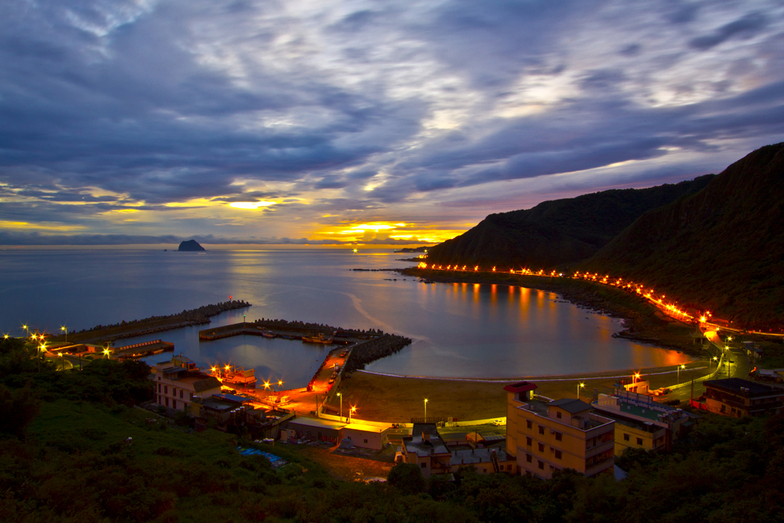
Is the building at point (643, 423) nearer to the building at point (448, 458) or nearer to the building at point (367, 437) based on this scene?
the building at point (448, 458)

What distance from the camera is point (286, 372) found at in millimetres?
24578

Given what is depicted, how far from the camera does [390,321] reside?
4141cm

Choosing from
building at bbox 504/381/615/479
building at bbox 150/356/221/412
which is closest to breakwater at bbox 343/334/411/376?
building at bbox 150/356/221/412

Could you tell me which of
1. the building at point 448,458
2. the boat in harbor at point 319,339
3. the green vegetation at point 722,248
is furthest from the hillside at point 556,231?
the building at point 448,458

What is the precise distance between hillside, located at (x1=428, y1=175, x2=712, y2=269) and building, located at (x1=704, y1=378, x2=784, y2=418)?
8976 centimetres

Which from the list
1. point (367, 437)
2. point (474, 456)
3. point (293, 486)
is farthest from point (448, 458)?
point (293, 486)

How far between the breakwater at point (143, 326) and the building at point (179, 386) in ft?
55.7

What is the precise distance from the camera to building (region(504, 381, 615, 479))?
10.1 metres

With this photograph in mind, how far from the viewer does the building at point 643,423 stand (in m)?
11.9

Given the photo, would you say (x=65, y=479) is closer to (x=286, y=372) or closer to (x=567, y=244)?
(x=286, y=372)

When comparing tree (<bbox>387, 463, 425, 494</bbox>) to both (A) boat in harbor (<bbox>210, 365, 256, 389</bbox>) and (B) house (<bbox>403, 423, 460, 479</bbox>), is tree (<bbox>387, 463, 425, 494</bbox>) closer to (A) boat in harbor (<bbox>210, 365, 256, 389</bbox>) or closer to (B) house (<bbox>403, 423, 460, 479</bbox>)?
(B) house (<bbox>403, 423, 460, 479</bbox>)

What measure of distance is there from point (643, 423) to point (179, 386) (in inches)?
650

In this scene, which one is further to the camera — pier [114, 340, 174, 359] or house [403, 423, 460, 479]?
pier [114, 340, 174, 359]

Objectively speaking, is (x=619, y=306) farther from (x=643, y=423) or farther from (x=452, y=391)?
(x=643, y=423)
